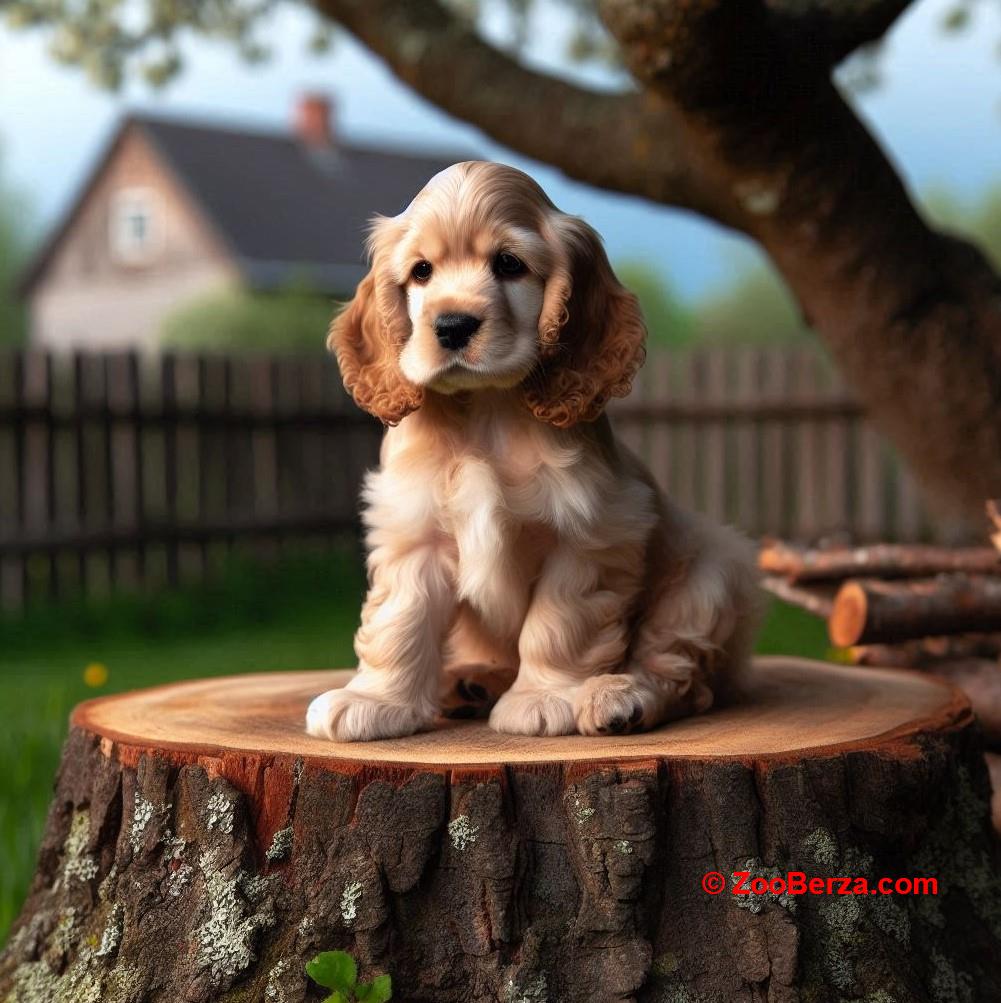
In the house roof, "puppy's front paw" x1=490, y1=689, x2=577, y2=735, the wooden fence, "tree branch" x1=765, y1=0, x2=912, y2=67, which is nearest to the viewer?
"puppy's front paw" x1=490, y1=689, x2=577, y2=735

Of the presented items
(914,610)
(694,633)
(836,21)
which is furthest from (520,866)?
(836,21)

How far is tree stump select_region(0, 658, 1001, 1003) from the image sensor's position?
2.73 m

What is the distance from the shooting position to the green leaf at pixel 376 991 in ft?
8.75

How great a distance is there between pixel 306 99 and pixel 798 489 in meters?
28.2

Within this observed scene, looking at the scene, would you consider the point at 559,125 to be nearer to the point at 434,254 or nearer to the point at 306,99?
the point at 434,254

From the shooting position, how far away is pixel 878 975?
9.41 ft

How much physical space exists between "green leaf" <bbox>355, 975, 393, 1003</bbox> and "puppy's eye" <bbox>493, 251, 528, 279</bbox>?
156 centimetres

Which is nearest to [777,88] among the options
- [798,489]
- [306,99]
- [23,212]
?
[798,489]

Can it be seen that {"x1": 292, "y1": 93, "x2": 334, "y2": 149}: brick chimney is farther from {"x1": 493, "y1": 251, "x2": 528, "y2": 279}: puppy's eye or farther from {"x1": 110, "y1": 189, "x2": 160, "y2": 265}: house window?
{"x1": 493, "y1": 251, "x2": 528, "y2": 279}: puppy's eye

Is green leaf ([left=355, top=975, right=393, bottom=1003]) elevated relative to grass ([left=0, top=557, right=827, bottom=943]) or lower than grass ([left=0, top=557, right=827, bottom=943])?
elevated

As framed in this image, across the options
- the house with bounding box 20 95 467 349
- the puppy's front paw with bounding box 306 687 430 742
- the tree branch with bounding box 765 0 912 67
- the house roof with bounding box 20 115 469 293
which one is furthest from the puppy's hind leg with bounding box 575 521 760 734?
the house with bounding box 20 95 467 349

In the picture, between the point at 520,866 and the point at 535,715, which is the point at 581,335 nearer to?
the point at 535,715

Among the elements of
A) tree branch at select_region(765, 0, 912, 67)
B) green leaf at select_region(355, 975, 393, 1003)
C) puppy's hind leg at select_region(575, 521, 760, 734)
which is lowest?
green leaf at select_region(355, 975, 393, 1003)

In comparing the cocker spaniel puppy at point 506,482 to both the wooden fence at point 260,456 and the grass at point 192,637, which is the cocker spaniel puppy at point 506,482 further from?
the wooden fence at point 260,456
